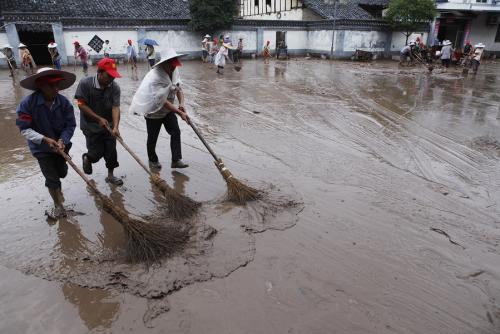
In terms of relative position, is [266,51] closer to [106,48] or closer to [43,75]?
[106,48]

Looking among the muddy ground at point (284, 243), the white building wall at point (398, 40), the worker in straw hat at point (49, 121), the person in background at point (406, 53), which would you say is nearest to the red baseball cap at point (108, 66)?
the worker in straw hat at point (49, 121)

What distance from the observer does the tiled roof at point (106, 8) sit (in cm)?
2034

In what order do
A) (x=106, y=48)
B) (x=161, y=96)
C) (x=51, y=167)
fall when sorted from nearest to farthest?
(x=51, y=167), (x=161, y=96), (x=106, y=48)

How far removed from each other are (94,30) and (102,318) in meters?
22.2

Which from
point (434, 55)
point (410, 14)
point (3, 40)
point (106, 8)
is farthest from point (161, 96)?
point (434, 55)

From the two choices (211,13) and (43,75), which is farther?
(211,13)

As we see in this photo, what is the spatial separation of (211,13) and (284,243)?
2237 centimetres

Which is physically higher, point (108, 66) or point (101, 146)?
point (108, 66)

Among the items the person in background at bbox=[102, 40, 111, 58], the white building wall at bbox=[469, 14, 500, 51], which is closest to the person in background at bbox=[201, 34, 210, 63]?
the person in background at bbox=[102, 40, 111, 58]

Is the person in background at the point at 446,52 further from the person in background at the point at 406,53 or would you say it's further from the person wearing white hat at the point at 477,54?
the person wearing white hat at the point at 477,54

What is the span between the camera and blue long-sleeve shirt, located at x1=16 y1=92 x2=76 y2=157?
329 cm

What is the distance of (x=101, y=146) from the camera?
14.2 ft

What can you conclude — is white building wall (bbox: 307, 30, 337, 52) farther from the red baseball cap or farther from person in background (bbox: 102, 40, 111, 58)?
the red baseball cap

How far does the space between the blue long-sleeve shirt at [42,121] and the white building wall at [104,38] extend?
784 inches
